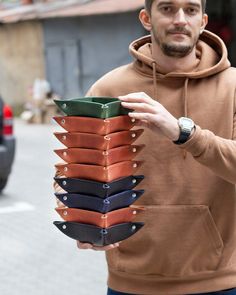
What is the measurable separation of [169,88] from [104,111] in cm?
42

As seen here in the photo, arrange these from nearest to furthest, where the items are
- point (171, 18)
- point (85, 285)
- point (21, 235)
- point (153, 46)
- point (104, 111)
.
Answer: point (104, 111)
point (171, 18)
point (153, 46)
point (85, 285)
point (21, 235)

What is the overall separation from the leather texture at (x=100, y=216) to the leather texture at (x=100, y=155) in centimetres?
16

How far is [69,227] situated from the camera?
96.1 inches

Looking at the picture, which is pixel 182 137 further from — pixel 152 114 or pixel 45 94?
pixel 45 94

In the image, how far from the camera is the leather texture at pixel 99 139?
2330 mm

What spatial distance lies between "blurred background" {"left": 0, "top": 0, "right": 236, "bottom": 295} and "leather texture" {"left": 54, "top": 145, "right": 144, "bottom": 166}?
3585 mm

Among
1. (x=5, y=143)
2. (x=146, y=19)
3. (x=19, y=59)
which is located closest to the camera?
A: (x=146, y=19)

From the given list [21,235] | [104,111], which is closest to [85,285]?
[21,235]

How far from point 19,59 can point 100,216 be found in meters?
23.5

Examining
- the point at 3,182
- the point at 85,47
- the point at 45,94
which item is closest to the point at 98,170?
the point at 3,182

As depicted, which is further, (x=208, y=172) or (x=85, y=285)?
(x=85, y=285)

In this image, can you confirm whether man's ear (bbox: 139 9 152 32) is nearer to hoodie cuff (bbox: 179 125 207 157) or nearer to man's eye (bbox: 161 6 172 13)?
man's eye (bbox: 161 6 172 13)

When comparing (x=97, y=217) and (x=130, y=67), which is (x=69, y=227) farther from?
(x=130, y=67)

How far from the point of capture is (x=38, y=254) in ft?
23.1
